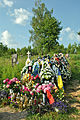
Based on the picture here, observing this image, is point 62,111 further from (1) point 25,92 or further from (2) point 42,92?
(1) point 25,92

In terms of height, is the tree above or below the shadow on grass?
above

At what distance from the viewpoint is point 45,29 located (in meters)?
23.0

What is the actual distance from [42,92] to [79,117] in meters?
0.99

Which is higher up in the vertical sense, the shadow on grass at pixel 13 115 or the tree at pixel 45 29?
the tree at pixel 45 29

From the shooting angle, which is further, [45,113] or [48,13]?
[48,13]

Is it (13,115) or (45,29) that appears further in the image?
(45,29)

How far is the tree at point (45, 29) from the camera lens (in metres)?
22.6

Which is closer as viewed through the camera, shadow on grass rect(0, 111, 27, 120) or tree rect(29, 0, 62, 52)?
shadow on grass rect(0, 111, 27, 120)

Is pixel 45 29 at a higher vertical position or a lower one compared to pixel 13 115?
higher

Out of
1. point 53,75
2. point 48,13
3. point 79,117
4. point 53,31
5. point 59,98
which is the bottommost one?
point 79,117

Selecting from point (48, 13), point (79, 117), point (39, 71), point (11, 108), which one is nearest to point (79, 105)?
point (79, 117)

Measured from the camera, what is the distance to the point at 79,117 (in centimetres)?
270

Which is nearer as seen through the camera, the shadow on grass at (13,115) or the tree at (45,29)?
the shadow on grass at (13,115)

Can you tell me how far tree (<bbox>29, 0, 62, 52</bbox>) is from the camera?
22.6 m
